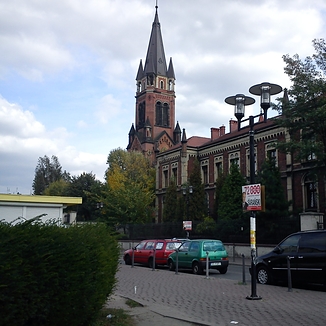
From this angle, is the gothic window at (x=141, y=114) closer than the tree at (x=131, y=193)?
No

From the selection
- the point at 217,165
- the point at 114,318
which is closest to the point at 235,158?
the point at 217,165

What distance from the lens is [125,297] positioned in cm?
1191

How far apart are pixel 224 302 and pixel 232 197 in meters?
27.8

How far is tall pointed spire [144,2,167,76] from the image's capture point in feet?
333

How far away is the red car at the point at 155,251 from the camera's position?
22703 millimetres

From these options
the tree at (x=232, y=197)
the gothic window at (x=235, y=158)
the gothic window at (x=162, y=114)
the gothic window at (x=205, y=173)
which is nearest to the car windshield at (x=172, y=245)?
the tree at (x=232, y=197)

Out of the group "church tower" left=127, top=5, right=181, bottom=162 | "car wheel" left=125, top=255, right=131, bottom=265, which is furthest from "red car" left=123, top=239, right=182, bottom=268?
"church tower" left=127, top=5, right=181, bottom=162

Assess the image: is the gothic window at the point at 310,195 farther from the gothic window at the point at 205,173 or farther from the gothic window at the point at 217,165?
the gothic window at the point at 205,173

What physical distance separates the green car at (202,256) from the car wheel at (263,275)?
13.7 feet

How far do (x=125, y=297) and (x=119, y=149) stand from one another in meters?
65.7

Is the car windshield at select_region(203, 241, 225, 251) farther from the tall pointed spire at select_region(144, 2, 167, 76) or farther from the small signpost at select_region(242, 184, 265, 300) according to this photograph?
the tall pointed spire at select_region(144, 2, 167, 76)

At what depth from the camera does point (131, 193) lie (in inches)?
2168

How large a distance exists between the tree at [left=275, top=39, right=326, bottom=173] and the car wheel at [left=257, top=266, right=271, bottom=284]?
41.7 ft

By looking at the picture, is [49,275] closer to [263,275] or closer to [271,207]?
[263,275]
